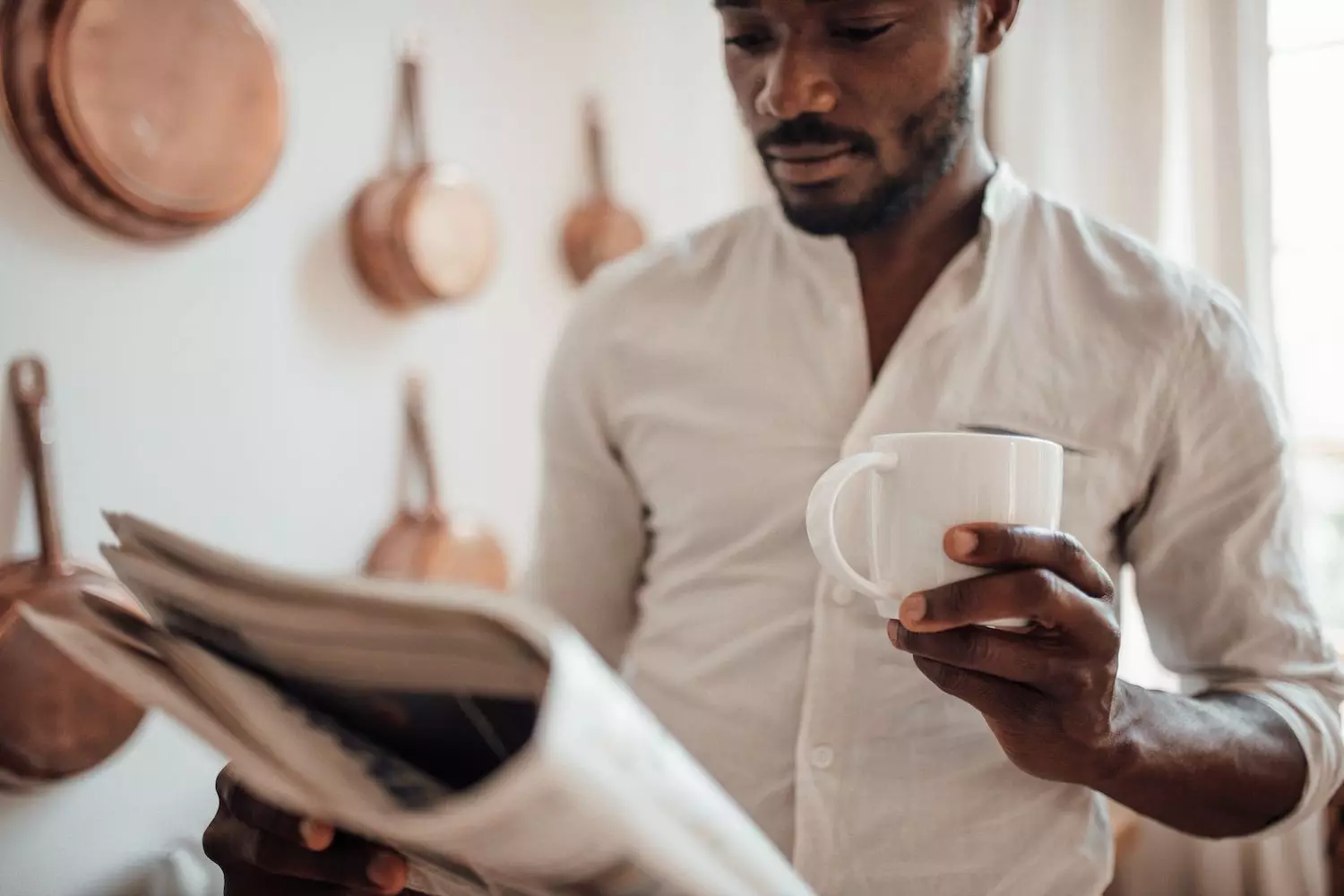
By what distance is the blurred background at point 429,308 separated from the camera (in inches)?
46.6

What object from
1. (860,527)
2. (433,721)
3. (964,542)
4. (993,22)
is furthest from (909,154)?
(433,721)

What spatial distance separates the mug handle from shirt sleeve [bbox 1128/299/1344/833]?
1.25 ft

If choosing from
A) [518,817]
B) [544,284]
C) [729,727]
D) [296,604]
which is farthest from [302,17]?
[518,817]

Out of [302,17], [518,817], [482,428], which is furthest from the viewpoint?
[482,428]

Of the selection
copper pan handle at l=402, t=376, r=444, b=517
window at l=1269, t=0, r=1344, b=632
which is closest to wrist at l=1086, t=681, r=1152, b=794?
window at l=1269, t=0, r=1344, b=632

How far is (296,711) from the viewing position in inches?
16.8

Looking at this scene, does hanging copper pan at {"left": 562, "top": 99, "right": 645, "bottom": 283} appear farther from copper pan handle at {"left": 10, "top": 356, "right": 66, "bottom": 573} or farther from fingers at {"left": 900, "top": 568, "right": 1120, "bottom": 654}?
fingers at {"left": 900, "top": 568, "right": 1120, "bottom": 654}

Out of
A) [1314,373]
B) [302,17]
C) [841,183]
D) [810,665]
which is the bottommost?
[1314,373]

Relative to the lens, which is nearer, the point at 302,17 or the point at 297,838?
the point at 297,838

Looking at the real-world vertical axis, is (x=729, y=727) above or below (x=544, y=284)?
below

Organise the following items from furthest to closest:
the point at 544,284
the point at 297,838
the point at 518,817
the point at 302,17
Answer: the point at 544,284 → the point at 302,17 → the point at 297,838 → the point at 518,817

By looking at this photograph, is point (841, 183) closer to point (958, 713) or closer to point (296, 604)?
point (958, 713)

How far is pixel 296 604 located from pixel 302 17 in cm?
127

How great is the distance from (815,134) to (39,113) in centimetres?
85
